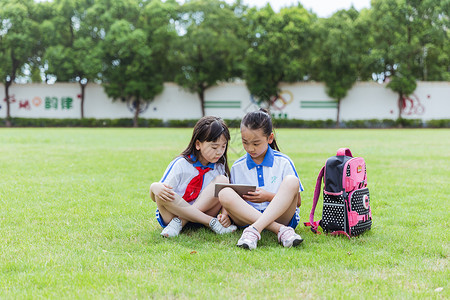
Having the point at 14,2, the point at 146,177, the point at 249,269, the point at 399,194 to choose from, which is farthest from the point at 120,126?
the point at 249,269

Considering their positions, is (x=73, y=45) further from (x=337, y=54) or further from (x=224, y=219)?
(x=224, y=219)

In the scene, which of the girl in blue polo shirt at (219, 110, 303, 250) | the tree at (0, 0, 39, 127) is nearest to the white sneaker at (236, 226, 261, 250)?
the girl in blue polo shirt at (219, 110, 303, 250)

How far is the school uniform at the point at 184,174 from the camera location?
3072 millimetres

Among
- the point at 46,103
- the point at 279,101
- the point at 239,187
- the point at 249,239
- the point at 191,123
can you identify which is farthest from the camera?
the point at 46,103

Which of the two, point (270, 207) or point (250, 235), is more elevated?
point (270, 207)

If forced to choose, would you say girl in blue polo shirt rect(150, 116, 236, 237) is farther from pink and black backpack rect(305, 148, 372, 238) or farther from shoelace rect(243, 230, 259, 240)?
pink and black backpack rect(305, 148, 372, 238)

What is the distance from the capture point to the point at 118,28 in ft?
82.2

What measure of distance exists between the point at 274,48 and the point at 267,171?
23.6 metres

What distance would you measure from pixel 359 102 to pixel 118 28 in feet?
46.6

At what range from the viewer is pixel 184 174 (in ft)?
10.2

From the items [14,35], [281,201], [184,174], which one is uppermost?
[14,35]

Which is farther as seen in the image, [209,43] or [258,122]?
[209,43]

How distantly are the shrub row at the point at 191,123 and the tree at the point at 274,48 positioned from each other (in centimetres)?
250

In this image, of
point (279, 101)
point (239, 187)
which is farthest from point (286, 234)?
point (279, 101)
